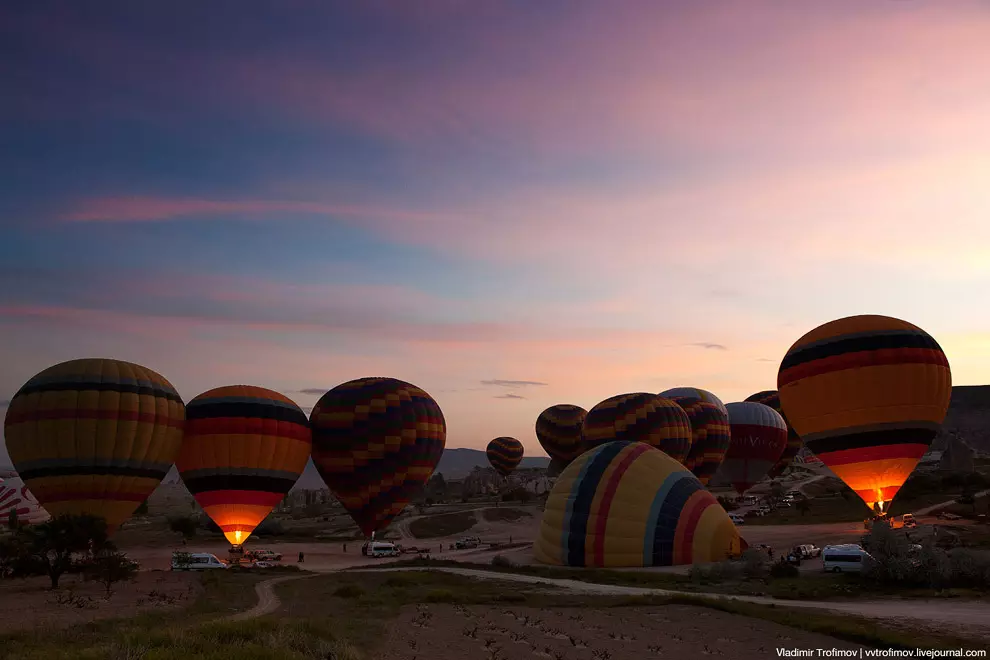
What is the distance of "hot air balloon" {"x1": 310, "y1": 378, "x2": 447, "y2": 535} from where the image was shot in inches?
1694

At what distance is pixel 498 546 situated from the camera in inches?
2115

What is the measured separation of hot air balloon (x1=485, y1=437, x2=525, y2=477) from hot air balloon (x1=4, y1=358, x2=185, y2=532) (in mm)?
90447

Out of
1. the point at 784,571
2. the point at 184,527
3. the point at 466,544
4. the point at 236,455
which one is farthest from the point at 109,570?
the point at 184,527

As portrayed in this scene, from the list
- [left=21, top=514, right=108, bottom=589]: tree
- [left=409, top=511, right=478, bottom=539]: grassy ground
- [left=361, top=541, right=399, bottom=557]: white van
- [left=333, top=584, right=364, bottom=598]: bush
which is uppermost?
[left=21, top=514, right=108, bottom=589]: tree

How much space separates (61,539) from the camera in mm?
29344

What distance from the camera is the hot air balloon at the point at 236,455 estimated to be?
38.8m

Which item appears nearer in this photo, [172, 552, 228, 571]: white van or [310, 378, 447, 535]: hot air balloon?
[172, 552, 228, 571]: white van

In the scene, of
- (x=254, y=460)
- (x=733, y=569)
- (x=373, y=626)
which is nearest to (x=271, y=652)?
(x=373, y=626)

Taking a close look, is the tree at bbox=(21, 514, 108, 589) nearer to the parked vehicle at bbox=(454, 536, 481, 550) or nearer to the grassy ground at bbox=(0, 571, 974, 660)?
the grassy ground at bbox=(0, 571, 974, 660)

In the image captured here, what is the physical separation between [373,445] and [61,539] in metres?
17.2

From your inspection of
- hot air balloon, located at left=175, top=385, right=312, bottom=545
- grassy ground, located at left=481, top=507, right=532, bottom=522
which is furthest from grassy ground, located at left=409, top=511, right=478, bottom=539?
hot air balloon, located at left=175, top=385, right=312, bottom=545

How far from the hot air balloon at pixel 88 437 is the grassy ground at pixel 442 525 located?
3607 centimetres

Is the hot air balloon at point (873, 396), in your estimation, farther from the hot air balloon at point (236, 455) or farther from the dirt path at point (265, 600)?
the hot air balloon at point (236, 455)

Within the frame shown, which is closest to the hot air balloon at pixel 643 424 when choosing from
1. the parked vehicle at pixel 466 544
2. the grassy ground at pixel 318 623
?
the parked vehicle at pixel 466 544
